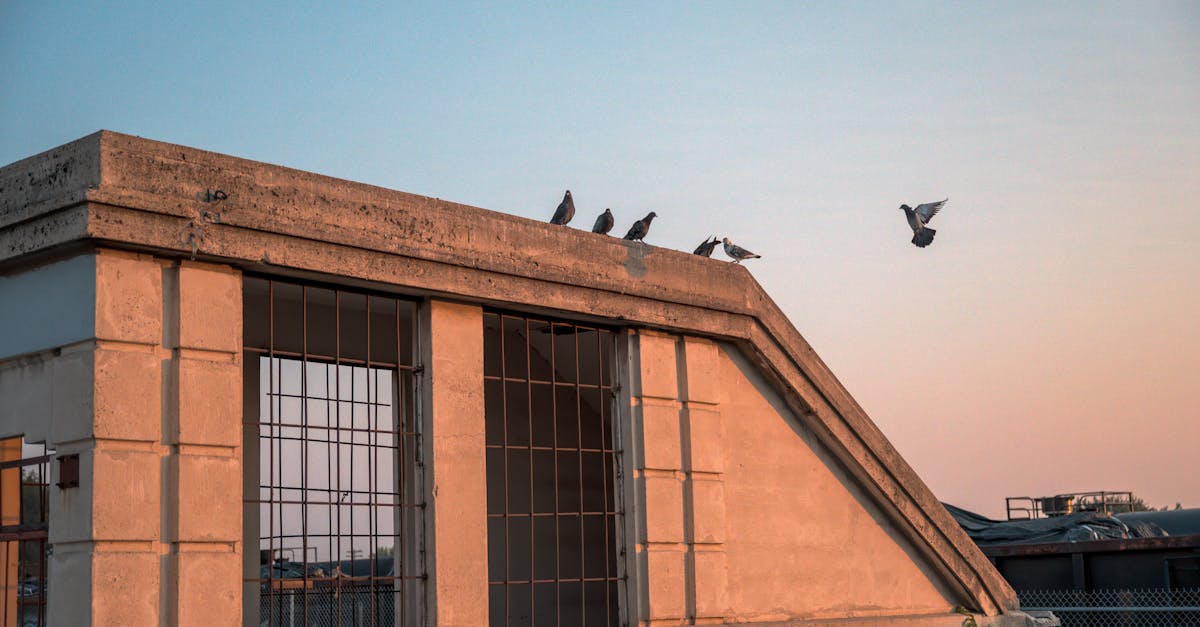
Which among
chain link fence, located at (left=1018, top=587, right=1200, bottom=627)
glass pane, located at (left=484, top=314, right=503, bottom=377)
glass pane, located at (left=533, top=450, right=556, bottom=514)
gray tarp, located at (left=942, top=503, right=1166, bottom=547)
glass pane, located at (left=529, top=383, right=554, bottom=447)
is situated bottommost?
chain link fence, located at (left=1018, top=587, right=1200, bottom=627)

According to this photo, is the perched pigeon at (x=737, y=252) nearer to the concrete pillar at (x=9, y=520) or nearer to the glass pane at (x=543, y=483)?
the glass pane at (x=543, y=483)

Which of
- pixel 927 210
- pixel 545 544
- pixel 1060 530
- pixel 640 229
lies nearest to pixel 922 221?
pixel 927 210

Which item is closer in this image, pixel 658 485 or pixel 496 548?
pixel 658 485

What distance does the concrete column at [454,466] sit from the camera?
920cm

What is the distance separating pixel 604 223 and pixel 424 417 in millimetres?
3250

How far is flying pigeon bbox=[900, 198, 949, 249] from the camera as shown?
13031mm

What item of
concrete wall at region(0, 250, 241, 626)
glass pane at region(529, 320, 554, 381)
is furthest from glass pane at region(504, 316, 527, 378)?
concrete wall at region(0, 250, 241, 626)

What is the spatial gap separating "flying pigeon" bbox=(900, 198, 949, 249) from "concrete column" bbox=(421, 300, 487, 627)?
214 inches

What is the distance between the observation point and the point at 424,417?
30.5 ft

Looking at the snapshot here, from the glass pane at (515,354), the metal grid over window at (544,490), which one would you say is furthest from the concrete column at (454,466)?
the glass pane at (515,354)

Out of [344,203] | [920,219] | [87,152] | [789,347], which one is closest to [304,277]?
[344,203]

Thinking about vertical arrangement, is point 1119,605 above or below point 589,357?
below

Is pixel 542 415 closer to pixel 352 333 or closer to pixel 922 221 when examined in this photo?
pixel 352 333

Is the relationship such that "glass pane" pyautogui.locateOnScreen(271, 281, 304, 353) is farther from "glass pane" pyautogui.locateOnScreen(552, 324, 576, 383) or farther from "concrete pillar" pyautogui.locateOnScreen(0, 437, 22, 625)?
"concrete pillar" pyautogui.locateOnScreen(0, 437, 22, 625)
